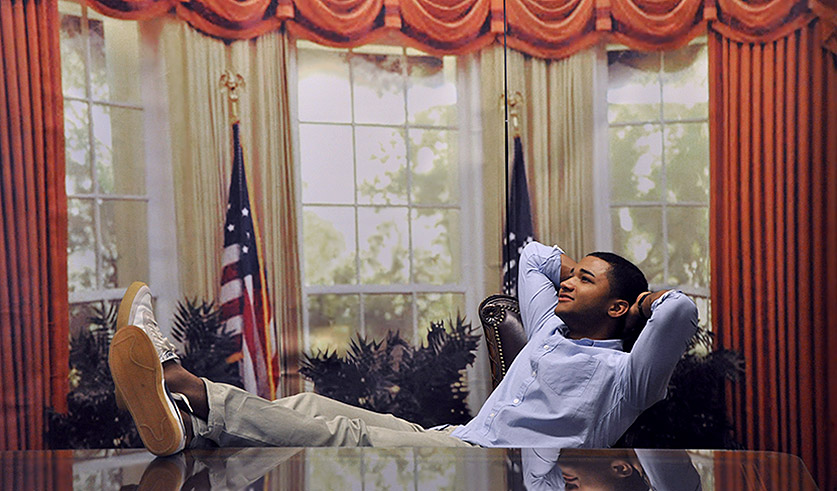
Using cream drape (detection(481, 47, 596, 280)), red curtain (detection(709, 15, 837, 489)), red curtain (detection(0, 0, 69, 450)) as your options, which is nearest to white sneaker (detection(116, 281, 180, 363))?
red curtain (detection(0, 0, 69, 450))

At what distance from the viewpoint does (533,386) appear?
7.59 ft

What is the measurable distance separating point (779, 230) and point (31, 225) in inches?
111

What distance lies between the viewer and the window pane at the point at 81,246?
2.79m

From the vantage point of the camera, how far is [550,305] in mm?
2559

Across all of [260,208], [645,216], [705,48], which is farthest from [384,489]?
[705,48]

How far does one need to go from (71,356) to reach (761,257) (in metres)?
2.69

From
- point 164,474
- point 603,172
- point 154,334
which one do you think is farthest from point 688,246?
point 164,474

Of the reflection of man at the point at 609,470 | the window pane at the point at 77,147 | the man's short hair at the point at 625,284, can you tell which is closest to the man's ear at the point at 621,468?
the reflection of man at the point at 609,470

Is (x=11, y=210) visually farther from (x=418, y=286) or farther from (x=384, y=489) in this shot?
(x=384, y=489)

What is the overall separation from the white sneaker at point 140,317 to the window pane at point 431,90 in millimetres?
1439

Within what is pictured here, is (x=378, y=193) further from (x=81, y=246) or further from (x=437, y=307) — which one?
(x=81, y=246)

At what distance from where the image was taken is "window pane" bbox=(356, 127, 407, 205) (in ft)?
10.4

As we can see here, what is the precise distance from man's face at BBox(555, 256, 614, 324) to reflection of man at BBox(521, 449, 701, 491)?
69 cm

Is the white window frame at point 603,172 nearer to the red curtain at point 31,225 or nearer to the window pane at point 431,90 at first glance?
the window pane at point 431,90
